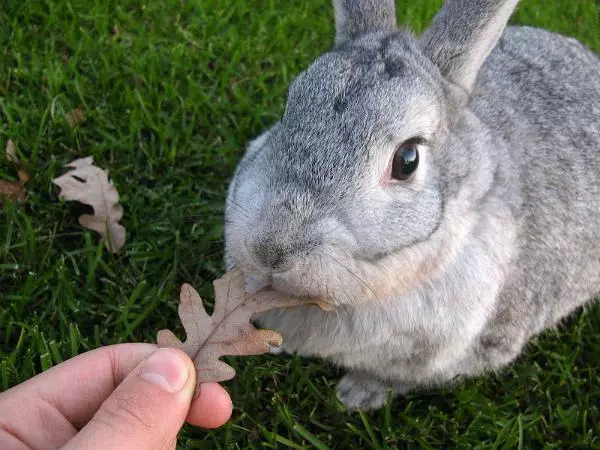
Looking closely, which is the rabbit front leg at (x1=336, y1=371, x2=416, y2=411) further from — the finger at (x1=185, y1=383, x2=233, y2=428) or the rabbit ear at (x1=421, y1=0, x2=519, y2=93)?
the rabbit ear at (x1=421, y1=0, x2=519, y2=93)

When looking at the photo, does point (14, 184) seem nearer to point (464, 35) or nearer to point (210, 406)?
point (210, 406)

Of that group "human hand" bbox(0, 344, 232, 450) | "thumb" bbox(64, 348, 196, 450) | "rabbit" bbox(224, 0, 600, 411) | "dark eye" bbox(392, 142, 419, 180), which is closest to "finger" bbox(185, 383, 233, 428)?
"human hand" bbox(0, 344, 232, 450)

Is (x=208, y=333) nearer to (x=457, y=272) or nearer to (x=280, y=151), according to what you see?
(x=280, y=151)

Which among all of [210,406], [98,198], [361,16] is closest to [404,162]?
[361,16]

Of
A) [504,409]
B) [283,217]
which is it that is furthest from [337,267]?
[504,409]

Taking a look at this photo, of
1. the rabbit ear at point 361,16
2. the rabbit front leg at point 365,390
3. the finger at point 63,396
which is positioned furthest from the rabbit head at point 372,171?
the rabbit front leg at point 365,390

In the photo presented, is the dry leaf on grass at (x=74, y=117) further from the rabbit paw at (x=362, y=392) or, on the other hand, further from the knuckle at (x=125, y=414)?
the knuckle at (x=125, y=414)
